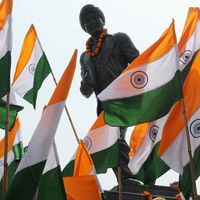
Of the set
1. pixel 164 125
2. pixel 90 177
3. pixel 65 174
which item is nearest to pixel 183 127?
pixel 164 125

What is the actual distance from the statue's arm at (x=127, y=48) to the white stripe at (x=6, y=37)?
2403 mm

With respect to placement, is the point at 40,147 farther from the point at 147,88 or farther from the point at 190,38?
the point at 190,38

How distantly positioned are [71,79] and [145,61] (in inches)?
48.8

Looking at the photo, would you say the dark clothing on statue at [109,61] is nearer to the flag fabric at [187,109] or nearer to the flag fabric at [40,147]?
the flag fabric at [187,109]

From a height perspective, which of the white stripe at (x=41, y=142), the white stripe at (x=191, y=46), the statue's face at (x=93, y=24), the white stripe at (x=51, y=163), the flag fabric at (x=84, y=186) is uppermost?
the statue's face at (x=93, y=24)

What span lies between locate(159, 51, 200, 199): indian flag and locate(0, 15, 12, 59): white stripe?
2150 millimetres

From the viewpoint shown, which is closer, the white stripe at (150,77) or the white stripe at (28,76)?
the white stripe at (150,77)

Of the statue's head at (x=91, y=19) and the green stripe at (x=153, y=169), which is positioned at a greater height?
the statue's head at (x=91, y=19)

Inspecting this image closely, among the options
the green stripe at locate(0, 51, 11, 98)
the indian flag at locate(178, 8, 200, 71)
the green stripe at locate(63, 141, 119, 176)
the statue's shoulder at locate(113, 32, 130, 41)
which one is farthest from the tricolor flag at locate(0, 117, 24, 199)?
the indian flag at locate(178, 8, 200, 71)

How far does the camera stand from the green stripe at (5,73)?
6.31m

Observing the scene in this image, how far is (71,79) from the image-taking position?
220 inches

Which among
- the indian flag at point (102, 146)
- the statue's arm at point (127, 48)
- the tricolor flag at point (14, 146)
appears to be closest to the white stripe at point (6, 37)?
the indian flag at point (102, 146)

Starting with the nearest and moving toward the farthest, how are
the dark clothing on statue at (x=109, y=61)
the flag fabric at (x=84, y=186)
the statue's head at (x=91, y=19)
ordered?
the flag fabric at (x=84, y=186)
the dark clothing on statue at (x=109, y=61)
the statue's head at (x=91, y=19)

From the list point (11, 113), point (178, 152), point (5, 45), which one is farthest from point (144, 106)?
point (5, 45)
